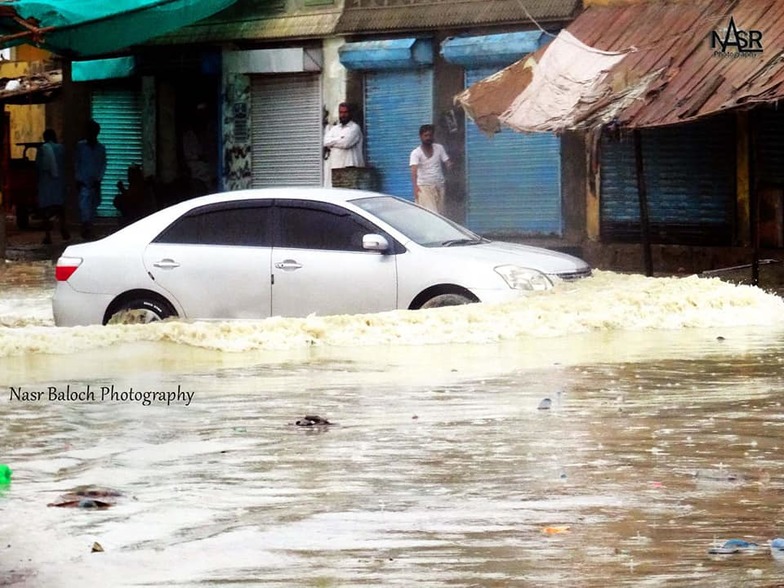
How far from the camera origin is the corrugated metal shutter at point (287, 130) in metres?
29.3

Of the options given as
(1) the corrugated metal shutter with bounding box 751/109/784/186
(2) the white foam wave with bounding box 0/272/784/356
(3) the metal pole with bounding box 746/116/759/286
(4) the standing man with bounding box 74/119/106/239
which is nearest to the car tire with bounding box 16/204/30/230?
(4) the standing man with bounding box 74/119/106/239

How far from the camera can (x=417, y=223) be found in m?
14.7

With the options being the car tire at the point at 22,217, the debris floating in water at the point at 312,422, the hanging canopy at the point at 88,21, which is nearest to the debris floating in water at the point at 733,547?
the debris floating in water at the point at 312,422

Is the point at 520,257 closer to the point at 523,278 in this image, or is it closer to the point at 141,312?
the point at 523,278

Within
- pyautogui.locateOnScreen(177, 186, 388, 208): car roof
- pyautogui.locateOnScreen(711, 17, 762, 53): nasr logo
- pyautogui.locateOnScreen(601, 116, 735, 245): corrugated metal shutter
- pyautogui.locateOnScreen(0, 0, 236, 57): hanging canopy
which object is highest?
pyautogui.locateOnScreen(0, 0, 236, 57): hanging canopy

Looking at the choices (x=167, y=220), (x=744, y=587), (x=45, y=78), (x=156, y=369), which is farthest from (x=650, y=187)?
(x=744, y=587)

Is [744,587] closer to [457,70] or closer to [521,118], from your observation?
[521,118]

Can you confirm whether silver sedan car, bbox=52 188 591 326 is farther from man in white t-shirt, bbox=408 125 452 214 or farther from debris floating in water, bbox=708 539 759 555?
man in white t-shirt, bbox=408 125 452 214

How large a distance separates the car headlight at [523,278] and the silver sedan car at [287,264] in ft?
0.04

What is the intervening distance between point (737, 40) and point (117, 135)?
15015 mm

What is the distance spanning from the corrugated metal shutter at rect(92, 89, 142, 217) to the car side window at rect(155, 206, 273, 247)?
715 inches

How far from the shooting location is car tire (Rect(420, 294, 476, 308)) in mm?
13812

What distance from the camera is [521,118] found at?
21.9 meters

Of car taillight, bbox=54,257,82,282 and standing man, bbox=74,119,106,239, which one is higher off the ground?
standing man, bbox=74,119,106,239
